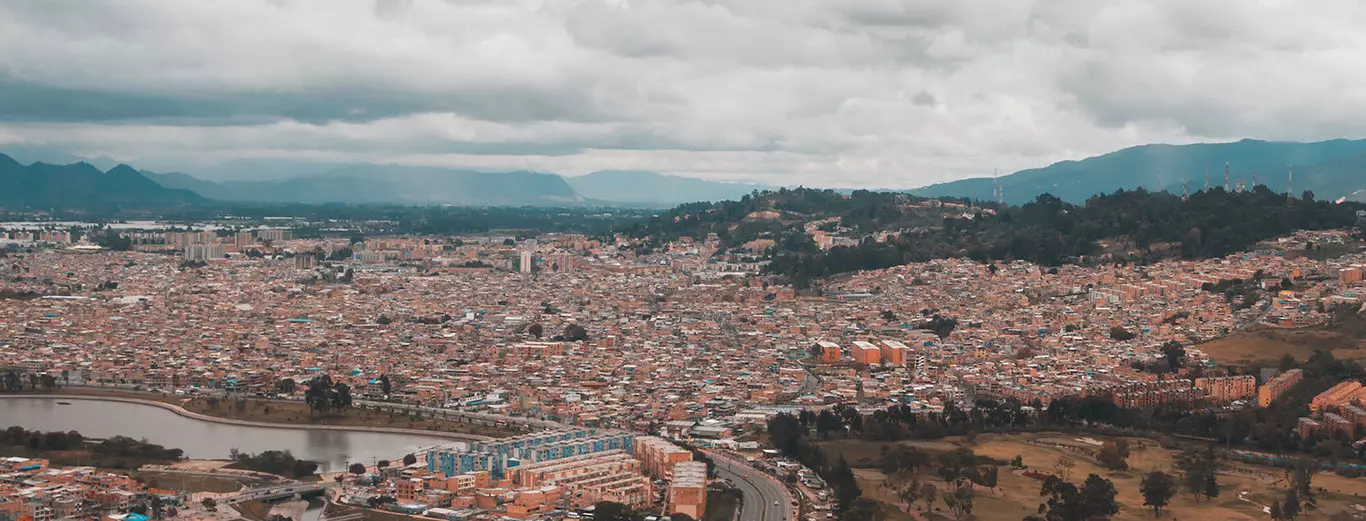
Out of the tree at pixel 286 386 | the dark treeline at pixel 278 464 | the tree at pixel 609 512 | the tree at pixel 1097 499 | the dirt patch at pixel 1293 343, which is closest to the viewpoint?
the tree at pixel 609 512

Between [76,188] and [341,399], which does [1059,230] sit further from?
[76,188]

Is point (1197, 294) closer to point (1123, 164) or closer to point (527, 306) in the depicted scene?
point (527, 306)

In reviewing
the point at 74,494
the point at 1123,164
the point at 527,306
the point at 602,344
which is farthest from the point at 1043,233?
the point at 1123,164

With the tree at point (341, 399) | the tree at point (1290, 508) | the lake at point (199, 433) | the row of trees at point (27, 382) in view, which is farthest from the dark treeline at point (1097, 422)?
the row of trees at point (27, 382)

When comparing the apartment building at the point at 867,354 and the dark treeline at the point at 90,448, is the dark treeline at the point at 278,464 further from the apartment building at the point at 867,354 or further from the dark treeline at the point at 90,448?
the apartment building at the point at 867,354

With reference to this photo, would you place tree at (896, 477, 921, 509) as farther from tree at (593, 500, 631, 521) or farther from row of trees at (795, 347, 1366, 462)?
row of trees at (795, 347, 1366, 462)

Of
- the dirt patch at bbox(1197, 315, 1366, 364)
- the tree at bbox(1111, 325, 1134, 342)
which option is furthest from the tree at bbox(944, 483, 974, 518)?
the tree at bbox(1111, 325, 1134, 342)
